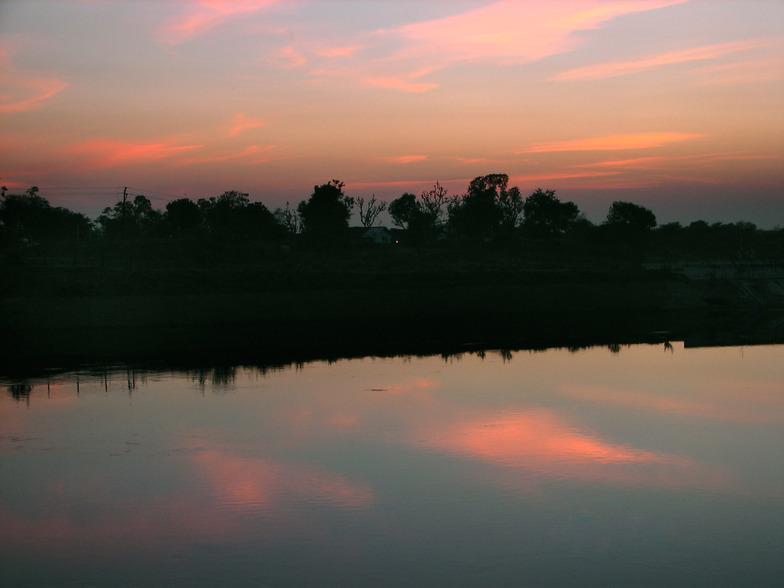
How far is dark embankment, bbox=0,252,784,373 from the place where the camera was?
36.3 metres

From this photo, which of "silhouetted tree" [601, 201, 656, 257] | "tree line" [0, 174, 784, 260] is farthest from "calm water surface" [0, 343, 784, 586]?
"silhouetted tree" [601, 201, 656, 257]

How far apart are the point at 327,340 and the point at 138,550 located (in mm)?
26833

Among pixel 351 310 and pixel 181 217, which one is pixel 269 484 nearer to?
pixel 351 310

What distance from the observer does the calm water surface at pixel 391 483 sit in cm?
1095

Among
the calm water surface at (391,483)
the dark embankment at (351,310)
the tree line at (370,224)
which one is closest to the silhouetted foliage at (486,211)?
the tree line at (370,224)

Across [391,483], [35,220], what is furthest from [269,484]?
[35,220]

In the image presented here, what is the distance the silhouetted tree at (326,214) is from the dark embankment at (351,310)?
44.8 ft

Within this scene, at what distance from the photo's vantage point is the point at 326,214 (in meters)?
91.6

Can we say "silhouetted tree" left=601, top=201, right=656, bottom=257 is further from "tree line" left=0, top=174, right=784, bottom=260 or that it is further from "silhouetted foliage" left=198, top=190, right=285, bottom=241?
"silhouetted foliage" left=198, top=190, right=285, bottom=241

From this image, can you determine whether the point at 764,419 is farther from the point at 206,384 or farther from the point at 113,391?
the point at 113,391

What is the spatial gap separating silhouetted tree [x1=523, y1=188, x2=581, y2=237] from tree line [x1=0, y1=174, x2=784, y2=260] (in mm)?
138

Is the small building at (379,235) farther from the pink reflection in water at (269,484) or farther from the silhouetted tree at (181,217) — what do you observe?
the pink reflection in water at (269,484)

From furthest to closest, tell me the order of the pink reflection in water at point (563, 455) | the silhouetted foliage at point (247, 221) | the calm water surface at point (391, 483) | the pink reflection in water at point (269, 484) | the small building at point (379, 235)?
the small building at point (379, 235) → the silhouetted foliage at point (247, 221) → the pink reflection in water at point (563, 455) → the pink reflection in water at point (269, 484) → the calm water surface at point (391, 483)

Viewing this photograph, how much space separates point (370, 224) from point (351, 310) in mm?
77072
